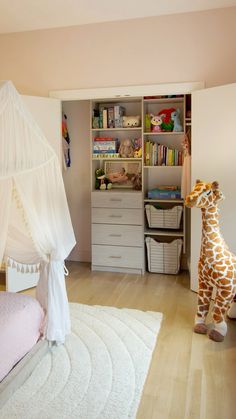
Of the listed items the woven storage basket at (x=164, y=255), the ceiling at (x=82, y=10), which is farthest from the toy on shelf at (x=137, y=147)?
the ceiling at (x=82, y=10)

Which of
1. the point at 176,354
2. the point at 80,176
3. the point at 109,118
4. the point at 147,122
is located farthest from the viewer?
the point at 80,176

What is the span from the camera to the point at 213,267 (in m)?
2.83

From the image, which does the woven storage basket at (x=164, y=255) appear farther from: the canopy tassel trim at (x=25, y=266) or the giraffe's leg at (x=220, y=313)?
the canopy tassel trim at (x=25, y=266)

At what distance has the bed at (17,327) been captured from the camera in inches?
83.3

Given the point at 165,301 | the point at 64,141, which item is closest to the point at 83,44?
the point at 64,141

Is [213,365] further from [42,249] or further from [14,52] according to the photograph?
[14,52]

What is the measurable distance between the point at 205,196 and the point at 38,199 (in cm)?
133

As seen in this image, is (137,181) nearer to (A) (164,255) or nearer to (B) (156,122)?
(B) (156,122)

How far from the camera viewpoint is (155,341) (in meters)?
2.77

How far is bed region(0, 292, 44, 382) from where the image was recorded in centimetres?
212

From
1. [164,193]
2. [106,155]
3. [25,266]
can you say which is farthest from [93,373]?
[106,155]

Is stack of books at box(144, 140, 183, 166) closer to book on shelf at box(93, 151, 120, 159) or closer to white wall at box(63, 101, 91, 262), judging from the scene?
book on shelf at box(93, 151, 120, 159)

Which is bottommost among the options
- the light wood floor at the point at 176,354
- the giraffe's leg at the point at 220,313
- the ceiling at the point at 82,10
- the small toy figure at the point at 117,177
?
the light wood floor at the point at 176,354


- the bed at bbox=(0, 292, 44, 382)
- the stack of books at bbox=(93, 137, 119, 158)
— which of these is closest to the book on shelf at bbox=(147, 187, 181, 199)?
the stack of books at bbox=(93, 137, 119, 158)
